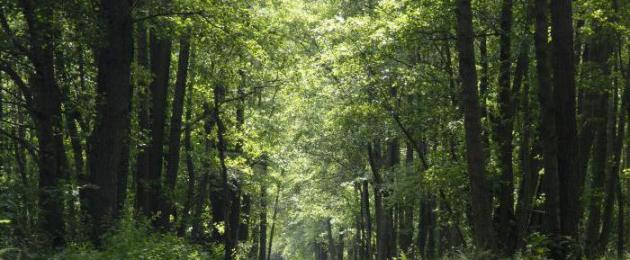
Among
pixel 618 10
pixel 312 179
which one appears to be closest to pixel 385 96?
pixel 618 10

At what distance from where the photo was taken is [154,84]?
66.0ft

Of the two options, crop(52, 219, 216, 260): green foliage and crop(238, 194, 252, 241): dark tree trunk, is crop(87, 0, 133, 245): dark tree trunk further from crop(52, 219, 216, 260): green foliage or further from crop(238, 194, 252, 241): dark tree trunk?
crop(238, 194, 252, 241): dark tree trunk

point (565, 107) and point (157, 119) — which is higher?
point (157, 119)

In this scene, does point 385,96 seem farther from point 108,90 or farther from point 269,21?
point 108,90

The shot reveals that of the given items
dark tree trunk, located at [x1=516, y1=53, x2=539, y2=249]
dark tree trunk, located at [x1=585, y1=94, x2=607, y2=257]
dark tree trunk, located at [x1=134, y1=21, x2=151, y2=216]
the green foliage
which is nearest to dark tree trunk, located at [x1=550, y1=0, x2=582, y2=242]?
dark tree trunk, located at [x1=516, y1=53, x2=539, y2=249]

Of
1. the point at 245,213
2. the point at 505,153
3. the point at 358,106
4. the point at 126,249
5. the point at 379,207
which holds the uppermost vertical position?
the point at 358,106

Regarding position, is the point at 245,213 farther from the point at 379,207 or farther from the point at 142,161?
the point at 142,161

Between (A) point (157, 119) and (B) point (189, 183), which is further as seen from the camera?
(B) point (189, 183)

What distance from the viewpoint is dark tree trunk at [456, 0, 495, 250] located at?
39.7ft

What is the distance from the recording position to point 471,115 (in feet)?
39.9

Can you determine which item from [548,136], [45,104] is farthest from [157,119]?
[548,136]

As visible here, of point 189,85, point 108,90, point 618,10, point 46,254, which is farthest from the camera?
point 189,85

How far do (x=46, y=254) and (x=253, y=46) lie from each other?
6213 mm

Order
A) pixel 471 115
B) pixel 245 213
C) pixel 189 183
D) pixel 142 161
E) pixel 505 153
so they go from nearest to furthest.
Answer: pixel 471 115 < pixel 505 153 < pixel 142 161 < pixel 189 183 < pixel 245 213
